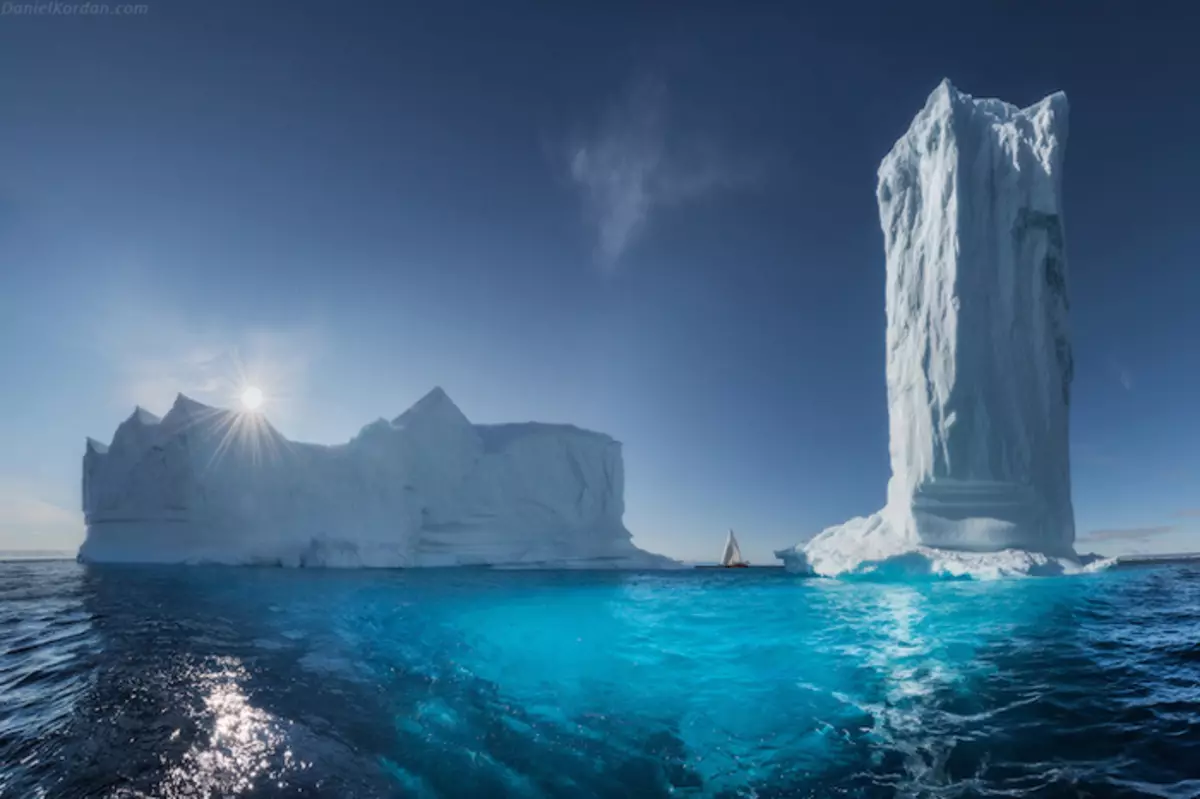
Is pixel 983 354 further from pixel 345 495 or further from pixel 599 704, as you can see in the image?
pixel 345 495

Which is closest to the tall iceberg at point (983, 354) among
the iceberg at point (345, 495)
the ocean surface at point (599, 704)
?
the ocean surface at point (599, 704)

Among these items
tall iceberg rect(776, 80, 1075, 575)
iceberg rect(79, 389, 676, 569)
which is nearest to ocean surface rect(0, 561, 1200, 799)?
tall iceberg rect(776, 80, 1075, 575)

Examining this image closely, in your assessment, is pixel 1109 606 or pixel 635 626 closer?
pixel 635 626

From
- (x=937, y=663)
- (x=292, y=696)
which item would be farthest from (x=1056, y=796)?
(x=292, y=696)

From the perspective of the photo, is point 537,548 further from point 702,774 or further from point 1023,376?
point 702,774

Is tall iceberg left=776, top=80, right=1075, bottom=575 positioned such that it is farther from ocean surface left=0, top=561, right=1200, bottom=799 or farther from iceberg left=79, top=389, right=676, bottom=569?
iceberg left=79, top=389, right=676, bottom=569

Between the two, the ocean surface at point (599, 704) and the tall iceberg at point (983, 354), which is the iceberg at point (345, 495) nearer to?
the tall iceberg at point (983, 354)
